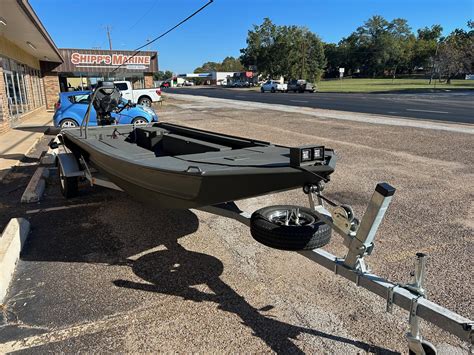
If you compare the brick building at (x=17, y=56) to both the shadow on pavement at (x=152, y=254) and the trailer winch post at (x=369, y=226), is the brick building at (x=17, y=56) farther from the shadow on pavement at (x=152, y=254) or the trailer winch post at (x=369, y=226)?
the trailer winch post at (x=369, y=226)

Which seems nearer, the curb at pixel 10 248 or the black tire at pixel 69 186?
the curb at pixel 10 248

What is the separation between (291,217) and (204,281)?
1.08m

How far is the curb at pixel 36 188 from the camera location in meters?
5.92

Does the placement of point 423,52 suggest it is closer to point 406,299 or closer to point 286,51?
point 286,51

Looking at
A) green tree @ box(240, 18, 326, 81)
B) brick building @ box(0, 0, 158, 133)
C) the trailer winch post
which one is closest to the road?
brick building @ box(0, 0, 158, 133)

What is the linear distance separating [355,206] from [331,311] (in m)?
2.75

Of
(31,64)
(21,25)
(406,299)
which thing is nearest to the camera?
(406,299)

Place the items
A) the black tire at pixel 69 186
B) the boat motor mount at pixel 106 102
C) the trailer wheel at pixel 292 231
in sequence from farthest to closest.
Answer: the boat motor mount at pixel 106 102, the black tire at pixel 69 186, the trailer wheel at pixel 292 231

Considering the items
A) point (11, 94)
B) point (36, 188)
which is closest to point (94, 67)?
point (11, 94)

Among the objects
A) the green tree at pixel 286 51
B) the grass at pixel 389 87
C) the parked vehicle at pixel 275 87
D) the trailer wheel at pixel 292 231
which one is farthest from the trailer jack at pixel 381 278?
the green tree at pixel 286 51

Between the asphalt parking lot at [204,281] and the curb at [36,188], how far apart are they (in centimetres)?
18

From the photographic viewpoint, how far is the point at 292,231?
2.71 m

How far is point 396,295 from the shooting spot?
7.85 feet

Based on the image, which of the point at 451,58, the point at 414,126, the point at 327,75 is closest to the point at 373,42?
the point at 327,75
